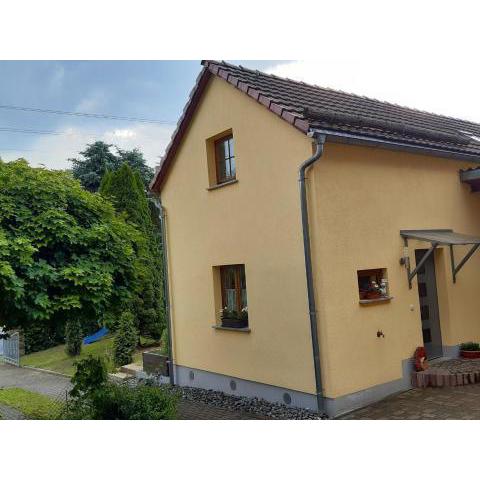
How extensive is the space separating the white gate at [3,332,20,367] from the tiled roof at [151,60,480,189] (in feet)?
31.0

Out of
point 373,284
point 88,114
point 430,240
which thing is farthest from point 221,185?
point 430,240

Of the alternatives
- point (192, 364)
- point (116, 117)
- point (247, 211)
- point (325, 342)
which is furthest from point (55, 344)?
point (325, 342)

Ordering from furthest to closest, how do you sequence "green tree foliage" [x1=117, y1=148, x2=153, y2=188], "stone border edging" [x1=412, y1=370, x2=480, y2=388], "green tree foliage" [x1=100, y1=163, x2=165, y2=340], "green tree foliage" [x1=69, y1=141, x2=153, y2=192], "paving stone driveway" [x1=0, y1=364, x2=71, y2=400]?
"green tree foliage" [x1=117, y1=148, x2=153, y2=188], "green tree foliage" [x1=69, y1=141, x2=153, y2=192], "green tree foliage" [x1=100, y1=163, x2=165, y2=340], "paving stone driveway" [x1=0, y1=364, x2=71, y2=400], "stone border edging" [x1=412, y1=370, x2=480, y2=388]

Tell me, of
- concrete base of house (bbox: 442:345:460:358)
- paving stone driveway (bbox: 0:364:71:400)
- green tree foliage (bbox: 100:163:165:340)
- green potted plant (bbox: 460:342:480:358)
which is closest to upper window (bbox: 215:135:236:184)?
concrete base of house (bbox: 442:345:460:358)

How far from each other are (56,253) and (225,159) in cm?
437

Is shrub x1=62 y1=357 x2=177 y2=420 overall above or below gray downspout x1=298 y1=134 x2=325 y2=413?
below

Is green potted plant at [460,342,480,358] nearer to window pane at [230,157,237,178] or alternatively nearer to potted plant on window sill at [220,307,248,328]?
potted plant on window sill at [220,307,248,328]

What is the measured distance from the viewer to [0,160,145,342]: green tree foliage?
612 cm

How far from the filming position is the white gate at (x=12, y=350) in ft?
54.5

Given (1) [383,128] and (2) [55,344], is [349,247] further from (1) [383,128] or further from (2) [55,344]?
(2) [55,344]

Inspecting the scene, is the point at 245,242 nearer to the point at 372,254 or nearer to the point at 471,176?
the point at 372,254

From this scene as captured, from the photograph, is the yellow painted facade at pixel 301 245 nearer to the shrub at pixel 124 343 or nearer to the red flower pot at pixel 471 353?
the red flower pot at pixel 471 353

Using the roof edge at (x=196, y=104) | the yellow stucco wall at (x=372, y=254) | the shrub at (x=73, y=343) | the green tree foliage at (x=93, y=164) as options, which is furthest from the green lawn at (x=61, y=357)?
the green tree foliage at (x=93, y=164)

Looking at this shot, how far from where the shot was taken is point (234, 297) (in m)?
9.62
